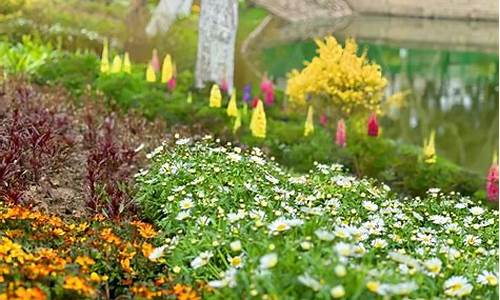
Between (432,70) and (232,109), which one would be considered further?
(432,70)

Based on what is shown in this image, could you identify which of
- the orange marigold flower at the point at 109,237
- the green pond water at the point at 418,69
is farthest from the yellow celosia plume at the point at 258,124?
the orange marigold flower at the point at 109,237

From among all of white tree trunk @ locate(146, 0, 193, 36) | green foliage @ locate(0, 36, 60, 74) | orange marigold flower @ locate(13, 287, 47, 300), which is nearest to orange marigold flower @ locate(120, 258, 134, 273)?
orange marigold flower @ locate(13, 287, 47, 300)

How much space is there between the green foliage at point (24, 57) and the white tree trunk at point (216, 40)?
168 centimetres

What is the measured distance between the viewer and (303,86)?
8.55 m

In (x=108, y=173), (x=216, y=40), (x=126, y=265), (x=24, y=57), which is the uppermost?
(x=216, y=40)

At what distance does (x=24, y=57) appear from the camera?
30.5 ft

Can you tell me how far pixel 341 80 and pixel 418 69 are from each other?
9002 mm

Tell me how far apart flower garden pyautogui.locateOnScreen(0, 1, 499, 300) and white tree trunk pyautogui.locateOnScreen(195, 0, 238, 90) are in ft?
3.21

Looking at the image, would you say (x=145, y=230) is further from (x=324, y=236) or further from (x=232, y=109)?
(x=232, y=109)

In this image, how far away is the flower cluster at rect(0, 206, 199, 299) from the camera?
2.88 meters

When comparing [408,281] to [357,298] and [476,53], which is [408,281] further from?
[476,53]

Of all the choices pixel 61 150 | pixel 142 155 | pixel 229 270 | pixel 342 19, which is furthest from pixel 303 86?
pixel 342 19

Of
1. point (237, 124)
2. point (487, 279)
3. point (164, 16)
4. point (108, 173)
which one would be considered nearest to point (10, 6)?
point (164, 16)

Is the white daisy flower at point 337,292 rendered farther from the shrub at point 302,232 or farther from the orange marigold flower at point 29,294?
the orange marigold flower at point 29,294
